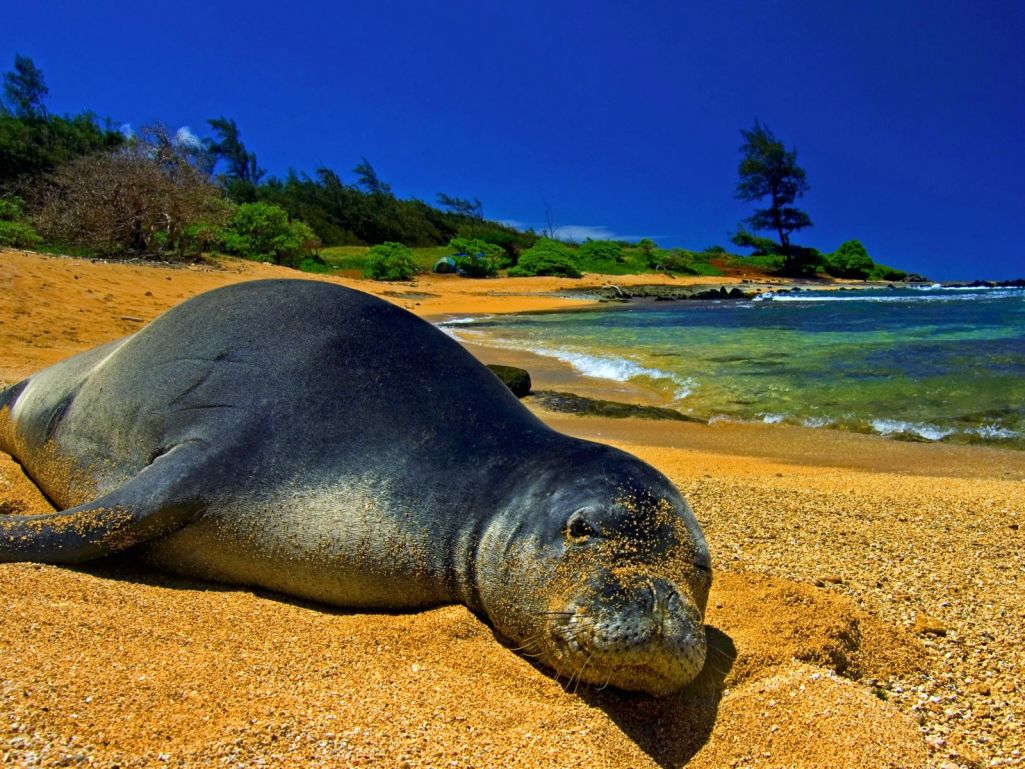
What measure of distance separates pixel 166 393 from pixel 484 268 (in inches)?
1687

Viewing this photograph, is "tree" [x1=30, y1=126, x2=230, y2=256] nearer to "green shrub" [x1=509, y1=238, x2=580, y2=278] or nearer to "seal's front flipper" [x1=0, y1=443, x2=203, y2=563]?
"seal's front flipper" [x1=0, y1=443, x2=203, y2=563]

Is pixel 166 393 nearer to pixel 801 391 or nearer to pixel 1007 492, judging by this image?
pixel 1007 492

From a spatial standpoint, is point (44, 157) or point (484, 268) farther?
point (484, 268)

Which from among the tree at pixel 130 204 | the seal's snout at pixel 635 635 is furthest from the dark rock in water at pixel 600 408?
the tree at pixel 130 204

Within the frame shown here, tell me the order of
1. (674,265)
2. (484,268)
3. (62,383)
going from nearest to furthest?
1. (62,383)
2. (484,268)
3. (674,265)

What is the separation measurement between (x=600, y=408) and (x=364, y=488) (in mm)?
6188

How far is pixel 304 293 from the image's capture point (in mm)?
3887

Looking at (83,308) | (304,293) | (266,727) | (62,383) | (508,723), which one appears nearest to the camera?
(266,727)

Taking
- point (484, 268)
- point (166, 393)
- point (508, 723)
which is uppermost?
point (484, 268)

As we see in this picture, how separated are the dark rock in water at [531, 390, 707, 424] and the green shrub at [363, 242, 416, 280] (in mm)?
29441

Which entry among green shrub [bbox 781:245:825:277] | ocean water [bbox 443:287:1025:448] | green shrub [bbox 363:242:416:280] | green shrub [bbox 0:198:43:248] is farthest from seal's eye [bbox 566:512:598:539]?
green shrub [bbox 781:245:825:277]

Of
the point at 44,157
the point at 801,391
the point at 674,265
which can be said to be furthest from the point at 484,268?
the point at 801,391

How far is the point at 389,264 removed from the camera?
3822 cm

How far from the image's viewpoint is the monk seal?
229 centimetres
